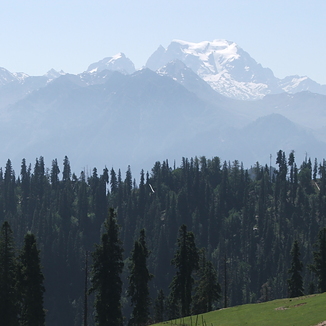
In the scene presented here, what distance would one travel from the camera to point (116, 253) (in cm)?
8888

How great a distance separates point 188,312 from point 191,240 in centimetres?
1132

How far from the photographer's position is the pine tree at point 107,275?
88000mm

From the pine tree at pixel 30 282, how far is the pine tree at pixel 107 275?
6.91m

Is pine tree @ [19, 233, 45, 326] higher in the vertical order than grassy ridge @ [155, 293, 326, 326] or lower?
higher

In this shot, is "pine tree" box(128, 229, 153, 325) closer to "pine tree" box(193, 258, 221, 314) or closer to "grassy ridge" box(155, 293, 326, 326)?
"grassy ridge" box(155, 293, 326, 326)

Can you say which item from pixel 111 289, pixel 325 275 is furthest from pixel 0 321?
pixel 325 275

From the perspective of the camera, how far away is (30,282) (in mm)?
Answer: 87125

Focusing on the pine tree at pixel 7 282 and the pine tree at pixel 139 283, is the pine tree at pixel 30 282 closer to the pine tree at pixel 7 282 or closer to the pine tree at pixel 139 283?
the pine tree at pixel 7 282

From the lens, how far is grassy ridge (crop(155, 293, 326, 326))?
6781 cm

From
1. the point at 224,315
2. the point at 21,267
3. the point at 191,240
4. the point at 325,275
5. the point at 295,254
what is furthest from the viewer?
the point at 295,254

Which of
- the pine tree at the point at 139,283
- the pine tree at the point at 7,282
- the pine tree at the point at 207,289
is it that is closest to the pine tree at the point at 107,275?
the pine tree at the point at 139,283

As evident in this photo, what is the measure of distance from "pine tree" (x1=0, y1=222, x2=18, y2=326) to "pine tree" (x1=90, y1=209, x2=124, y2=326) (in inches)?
392

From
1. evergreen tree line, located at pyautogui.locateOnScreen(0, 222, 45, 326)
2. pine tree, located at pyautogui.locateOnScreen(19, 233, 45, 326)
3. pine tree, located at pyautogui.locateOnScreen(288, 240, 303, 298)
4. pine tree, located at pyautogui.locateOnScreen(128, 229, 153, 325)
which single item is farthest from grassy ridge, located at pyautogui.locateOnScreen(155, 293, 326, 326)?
pine tree, located at pyautogui.locateOnScreen(288, 240, 303, 298)

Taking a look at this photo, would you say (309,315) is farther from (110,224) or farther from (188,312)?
(188,312)
